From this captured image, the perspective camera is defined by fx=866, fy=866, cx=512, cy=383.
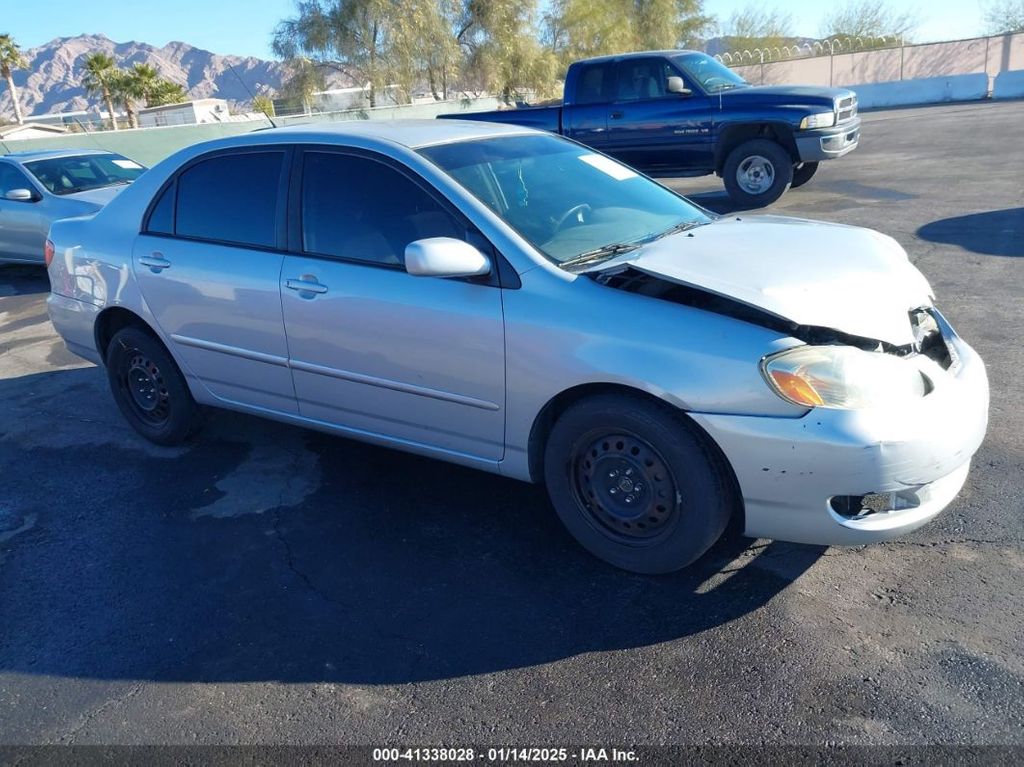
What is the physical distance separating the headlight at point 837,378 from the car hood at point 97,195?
30.0ft

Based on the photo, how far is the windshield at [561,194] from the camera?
12.3 ft

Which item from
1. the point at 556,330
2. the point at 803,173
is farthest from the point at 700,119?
the point at 556,330

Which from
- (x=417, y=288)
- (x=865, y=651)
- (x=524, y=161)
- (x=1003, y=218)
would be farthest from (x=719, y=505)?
(x=1003, y=218)

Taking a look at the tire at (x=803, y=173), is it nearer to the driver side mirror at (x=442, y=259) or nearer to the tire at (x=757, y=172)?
the tire at (x=757, y=172)

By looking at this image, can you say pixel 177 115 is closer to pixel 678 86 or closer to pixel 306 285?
pixel 678 86

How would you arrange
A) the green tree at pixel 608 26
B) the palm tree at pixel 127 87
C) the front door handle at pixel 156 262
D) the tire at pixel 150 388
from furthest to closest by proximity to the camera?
the palm tree at pixel 127 87
the green tree at pixel 608 26
the tire at pixel 150 388
the front door handle at pixel 156 262

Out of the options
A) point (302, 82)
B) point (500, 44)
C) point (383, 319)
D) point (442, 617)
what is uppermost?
point (500, 44)

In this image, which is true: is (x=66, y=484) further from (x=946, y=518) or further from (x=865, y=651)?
(x=946, y=518)

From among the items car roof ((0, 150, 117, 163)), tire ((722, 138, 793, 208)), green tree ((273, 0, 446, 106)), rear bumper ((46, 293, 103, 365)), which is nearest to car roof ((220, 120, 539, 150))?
rear bumper ((46, 293, 103, 365))

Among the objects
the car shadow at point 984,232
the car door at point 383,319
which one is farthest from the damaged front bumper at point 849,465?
the car shadow at point 984,232

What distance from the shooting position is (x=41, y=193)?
1026 centimetres

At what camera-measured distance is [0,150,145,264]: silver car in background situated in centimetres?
1012

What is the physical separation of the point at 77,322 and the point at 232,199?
150cm

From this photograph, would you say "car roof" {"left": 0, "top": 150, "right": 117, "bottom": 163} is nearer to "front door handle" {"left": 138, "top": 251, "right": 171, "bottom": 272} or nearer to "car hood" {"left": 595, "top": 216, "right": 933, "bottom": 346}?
"front door handle" {"left": 138, "top": 251, "right": 171, "bottom": 272}
